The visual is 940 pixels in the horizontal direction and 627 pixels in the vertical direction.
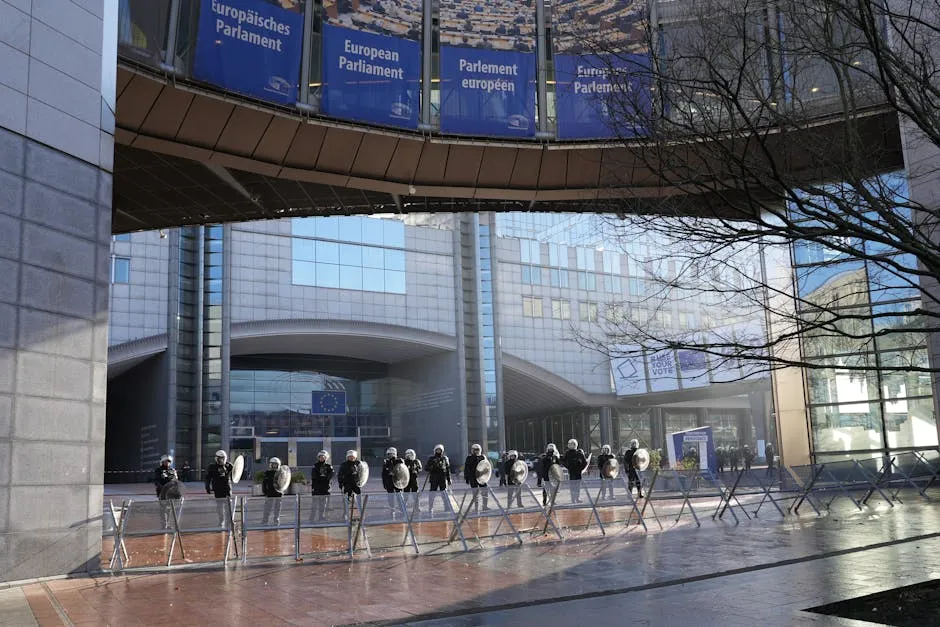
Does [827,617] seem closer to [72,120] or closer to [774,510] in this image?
[72,120]

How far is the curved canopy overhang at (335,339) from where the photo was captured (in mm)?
57969

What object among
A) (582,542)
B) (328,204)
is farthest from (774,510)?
(328,204)

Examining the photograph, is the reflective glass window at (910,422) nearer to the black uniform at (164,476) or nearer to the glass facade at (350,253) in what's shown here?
the black uniform at (164,476)

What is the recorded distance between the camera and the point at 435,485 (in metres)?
20.8

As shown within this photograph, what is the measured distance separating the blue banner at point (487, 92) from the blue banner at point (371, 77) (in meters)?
0.74

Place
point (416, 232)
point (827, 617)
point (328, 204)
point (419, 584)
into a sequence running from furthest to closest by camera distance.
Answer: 1. point (416, 232)
2. point (328, 204)
3. point (419, 584)
4. point (827, 617)

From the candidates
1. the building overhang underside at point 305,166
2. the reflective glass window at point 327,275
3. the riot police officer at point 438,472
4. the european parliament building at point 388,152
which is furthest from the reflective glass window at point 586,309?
the riot police officer at point 438,472

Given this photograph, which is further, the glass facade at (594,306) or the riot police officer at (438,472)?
the glass facade at (594,306)

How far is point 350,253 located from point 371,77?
43340 millimetres

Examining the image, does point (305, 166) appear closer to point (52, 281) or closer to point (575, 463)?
point (52, 281)

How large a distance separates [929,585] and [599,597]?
310cm

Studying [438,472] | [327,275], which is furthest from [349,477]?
[327,275]

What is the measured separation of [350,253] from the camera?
60.4m

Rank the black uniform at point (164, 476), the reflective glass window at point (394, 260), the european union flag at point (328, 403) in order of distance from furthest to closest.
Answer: the european union flag at point (328, 403), the reflective glass window at point (394, 260), the black uniform at point (164, 476)
